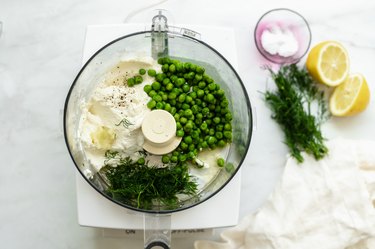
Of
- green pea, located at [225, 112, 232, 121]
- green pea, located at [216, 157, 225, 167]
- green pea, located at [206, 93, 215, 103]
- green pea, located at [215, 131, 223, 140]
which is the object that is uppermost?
green pea, located at [206, 93, 215, 103]

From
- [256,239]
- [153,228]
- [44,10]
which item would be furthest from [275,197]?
[44,10]

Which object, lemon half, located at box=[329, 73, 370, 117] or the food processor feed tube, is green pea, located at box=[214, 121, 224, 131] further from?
lemon half, located at box=[329, 73, 370, 117]

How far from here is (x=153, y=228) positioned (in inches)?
47.0

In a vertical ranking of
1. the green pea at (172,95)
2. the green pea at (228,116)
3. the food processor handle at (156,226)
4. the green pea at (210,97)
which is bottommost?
the food processor handle at (156,226)

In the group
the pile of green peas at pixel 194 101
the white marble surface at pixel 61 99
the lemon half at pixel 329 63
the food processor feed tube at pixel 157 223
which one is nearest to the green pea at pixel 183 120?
the pile of green peas at pixel 194 101

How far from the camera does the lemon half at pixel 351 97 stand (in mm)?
1530

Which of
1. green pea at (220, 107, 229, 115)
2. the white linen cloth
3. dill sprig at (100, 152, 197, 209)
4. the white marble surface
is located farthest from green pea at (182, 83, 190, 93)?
the white linen cloth

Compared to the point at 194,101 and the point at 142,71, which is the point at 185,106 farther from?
the point at 142,71

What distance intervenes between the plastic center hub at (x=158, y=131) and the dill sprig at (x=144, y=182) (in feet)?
0.16

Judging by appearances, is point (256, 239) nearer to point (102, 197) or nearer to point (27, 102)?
point (102, 197)

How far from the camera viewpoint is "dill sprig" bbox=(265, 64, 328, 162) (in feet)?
5.03

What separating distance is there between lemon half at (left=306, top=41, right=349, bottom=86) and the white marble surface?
0.09 m

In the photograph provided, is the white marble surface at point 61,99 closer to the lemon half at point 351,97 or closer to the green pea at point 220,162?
the lemon half at point 351,97

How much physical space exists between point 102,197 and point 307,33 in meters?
0.83
